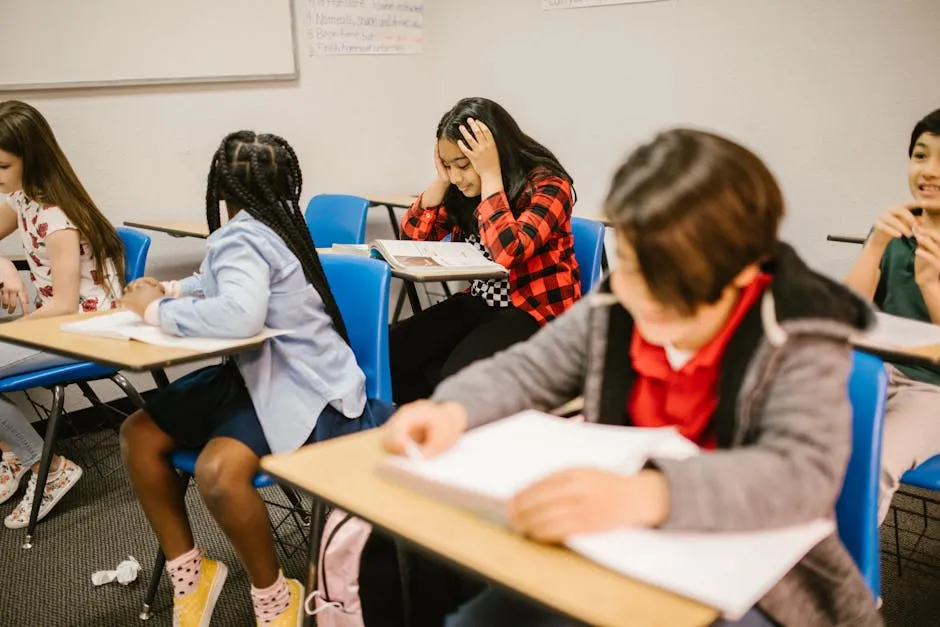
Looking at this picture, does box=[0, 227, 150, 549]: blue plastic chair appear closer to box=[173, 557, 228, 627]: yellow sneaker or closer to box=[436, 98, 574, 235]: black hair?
box=[173, 557, 228, 627]: yellow sneaker

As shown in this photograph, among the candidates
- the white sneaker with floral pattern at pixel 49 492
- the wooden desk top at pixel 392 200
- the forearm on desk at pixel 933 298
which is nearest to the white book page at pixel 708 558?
the forearm on desk at pixel 933 298

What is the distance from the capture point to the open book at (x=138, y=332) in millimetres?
1374

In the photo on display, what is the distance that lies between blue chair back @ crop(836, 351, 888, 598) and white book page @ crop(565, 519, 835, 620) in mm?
272

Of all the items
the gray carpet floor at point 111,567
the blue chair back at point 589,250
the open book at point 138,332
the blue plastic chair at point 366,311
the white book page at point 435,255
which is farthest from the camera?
the blue chair back at point 589,250

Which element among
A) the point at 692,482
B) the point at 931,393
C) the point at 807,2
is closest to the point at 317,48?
the point at 807,2

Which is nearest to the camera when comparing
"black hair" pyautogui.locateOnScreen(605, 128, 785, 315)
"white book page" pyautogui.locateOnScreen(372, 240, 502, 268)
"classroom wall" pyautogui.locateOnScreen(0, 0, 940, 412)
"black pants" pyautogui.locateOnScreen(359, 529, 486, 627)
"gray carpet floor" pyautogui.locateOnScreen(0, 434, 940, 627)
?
"black hair" pyautogui.locateOnScreen(605, 128, 785, 315)

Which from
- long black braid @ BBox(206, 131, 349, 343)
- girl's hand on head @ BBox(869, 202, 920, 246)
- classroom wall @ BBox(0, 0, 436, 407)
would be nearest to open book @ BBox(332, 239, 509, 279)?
long black braid @ BBox(206, 131, 349, 343)

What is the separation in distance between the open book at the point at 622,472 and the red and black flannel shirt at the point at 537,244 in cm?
123

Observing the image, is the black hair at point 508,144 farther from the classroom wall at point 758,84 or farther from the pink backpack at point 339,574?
the pink backpack at point 339,574

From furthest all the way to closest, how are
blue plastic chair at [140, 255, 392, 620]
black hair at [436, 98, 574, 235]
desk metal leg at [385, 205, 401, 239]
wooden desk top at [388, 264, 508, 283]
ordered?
desk metal leg at [385, 205, 401, 239], black hair at [436, 98, 574, 235], wooden desk top at [388, 264, 508, 283], blue plastic chair at [140, 255, 392, 620]

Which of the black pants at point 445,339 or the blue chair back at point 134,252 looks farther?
the blue chair back at point 134,252

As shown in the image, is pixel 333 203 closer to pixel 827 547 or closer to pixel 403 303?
pixel 403 303

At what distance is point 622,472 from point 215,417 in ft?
3.52

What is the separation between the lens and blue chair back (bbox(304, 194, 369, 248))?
2.87m
